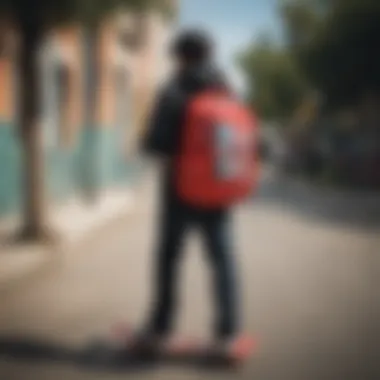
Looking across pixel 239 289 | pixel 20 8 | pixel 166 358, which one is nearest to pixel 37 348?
pixel 166 358

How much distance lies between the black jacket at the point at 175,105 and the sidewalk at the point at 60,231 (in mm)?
298

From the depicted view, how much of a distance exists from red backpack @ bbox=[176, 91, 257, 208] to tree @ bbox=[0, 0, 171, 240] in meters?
0.36

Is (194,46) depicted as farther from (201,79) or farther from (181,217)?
(181,217)

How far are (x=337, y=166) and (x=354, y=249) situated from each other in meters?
0.18

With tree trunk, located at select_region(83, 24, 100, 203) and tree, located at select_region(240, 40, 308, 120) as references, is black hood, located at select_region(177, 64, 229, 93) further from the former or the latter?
tree trunk, located at select_region(83, 24, 100, 203)

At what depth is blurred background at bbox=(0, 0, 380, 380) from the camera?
1806 mm

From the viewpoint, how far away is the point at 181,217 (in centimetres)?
195

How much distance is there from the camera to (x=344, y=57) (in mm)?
1859

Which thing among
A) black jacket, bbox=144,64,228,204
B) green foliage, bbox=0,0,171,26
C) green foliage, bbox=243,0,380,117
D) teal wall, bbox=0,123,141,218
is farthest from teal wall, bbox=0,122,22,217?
green foliage, bbox=243,0,380,117

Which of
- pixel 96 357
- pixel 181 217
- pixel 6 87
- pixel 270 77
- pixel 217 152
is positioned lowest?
pixel 96 357

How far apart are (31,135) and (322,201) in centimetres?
87

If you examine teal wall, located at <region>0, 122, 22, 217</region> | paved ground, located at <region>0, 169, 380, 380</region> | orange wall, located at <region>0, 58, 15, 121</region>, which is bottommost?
paved ground, located at <region>0, 169, 380, 380</region>

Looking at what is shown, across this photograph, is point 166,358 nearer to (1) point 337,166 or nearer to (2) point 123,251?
(2) point 123,251

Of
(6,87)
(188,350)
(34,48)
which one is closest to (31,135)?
(6,87)
